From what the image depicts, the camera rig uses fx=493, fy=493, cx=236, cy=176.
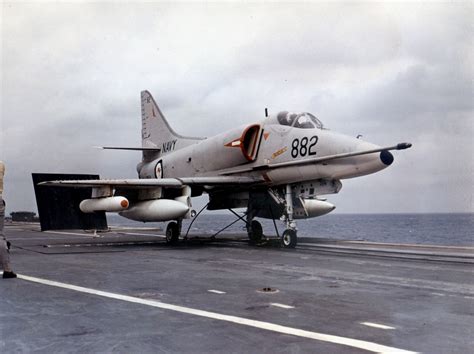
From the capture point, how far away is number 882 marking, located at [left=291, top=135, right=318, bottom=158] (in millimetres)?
15430

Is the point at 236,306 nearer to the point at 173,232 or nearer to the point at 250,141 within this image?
the point at 250,141

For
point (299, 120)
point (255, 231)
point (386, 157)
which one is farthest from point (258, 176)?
point (386, 157)

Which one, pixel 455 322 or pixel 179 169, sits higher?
pixel 179 169

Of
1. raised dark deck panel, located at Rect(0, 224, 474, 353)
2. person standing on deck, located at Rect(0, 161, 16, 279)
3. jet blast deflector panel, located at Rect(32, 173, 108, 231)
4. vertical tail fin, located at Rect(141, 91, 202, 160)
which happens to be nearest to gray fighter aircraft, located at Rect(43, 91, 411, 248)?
vertical tail fin, located at Rect(141, 91, 202, 160)

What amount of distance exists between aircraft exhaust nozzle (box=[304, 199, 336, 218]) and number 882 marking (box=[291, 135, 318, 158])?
4943 mm

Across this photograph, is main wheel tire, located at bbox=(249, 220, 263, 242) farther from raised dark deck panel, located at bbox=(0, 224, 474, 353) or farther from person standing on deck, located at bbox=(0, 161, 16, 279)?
person standing on deck, located at bbox=(0, 161, 16, 279)

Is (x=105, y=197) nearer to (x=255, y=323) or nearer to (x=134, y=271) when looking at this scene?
(x=134, y=271)

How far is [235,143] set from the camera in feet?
57.7

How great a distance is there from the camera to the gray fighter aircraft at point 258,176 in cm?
1495

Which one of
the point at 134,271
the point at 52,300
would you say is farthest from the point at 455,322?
the point at 134,271

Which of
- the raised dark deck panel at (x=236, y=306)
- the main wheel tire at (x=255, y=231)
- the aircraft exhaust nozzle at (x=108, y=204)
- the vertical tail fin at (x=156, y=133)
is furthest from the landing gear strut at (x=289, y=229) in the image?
the vertical tail fin at (x=156, y=133)

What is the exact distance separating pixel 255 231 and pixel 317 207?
288 cm

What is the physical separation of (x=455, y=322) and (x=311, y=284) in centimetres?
304

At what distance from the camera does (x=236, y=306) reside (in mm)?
→ 6367
